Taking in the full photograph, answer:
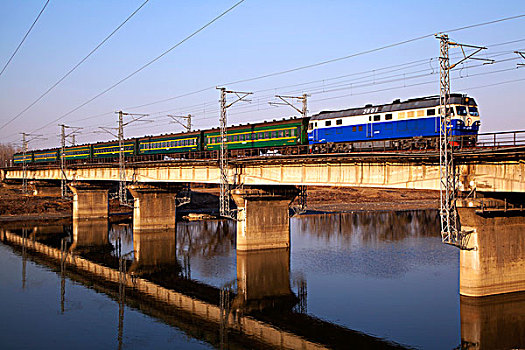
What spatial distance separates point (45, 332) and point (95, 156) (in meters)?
66.6

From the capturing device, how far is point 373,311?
109 ft

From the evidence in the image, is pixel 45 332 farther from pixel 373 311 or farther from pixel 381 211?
pixel 381 211

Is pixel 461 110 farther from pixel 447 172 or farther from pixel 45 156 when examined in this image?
pixel 45 156

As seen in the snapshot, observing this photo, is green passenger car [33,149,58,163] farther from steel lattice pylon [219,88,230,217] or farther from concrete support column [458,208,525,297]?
concrete support column [458,208,525,297]

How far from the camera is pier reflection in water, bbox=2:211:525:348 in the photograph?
29719 millimetres

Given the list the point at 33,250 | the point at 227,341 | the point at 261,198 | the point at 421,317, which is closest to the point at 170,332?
the point at 227,341

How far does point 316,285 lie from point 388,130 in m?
15.1

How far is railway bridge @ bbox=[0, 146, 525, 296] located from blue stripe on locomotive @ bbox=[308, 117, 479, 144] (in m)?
5.23

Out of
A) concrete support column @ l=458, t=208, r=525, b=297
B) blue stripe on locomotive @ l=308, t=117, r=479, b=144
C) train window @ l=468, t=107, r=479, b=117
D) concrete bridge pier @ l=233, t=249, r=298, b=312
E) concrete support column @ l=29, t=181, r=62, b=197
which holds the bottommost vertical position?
concrete bridge pier @ l=233, t=249, r=298, b=312

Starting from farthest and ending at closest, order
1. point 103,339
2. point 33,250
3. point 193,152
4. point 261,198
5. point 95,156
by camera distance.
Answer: point 95,156, point 193,152, point 33,250, point 261,198, point 103,339

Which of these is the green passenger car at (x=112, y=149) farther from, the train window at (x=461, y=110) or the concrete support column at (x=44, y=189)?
the train window at (x=461, y=110)

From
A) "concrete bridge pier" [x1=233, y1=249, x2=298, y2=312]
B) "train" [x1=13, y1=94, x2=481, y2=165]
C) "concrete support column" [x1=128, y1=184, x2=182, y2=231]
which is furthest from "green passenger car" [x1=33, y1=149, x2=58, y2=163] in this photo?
"concrete bridge pier" [x1=233, y1=249, x2=298, y2=312]

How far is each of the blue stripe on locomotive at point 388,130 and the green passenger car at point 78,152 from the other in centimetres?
5877

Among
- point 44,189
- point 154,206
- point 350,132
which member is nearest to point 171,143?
point 154,206
